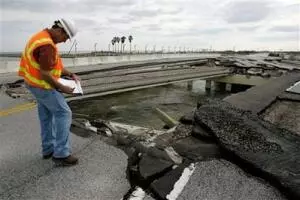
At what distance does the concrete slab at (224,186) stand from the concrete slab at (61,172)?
2.65 ft

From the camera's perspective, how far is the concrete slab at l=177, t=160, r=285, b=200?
3.51 meters

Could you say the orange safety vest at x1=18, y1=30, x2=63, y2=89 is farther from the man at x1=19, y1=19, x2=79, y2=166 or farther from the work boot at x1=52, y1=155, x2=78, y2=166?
the work boot at x1=52, y1=155, x2=78, y2=166

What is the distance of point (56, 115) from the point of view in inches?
165

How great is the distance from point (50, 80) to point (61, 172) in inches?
47.5

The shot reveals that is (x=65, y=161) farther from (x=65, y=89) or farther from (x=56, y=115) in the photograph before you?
(x=65, y=89)

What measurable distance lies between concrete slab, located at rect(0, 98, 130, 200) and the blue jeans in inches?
11.2

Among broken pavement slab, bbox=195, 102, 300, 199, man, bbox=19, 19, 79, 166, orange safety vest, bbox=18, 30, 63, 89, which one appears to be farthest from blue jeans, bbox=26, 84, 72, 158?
broken pavement slab, bbox=195, 102, 300, 199

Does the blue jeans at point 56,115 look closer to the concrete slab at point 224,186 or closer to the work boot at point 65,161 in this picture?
the work boot at point 65,161

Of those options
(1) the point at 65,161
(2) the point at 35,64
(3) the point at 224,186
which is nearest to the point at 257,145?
(3) the point at 224,186

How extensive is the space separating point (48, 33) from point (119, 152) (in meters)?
2.06

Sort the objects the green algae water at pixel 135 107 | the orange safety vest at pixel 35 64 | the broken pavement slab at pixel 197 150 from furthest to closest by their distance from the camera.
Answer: the green algae water at pixel 135 107 → the broken pavement slab at pixel 197 150 → the orange safety vest at pixel 35 64

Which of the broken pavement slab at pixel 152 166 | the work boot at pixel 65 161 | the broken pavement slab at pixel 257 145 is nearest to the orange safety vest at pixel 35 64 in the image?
the work boot at pixel 65 161

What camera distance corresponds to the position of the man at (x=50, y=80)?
383 cm

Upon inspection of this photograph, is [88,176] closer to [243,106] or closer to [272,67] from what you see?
[243,106]
